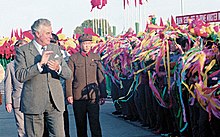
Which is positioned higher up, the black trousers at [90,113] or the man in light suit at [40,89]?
the man in light suit at [40,89]

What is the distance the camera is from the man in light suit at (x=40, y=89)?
19.5 ft

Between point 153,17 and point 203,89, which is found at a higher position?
point 153,17

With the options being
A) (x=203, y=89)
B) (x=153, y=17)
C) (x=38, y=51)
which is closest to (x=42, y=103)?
(x=38, y=51)

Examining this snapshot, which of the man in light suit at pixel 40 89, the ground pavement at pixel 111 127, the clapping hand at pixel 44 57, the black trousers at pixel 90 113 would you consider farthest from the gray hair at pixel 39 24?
the ground pavement at pixel 111 127

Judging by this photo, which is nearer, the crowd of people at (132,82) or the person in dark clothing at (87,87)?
the crowd of people at (132,82)

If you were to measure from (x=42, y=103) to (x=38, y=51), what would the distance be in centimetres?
56

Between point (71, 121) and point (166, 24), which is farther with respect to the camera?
point (71, 121)

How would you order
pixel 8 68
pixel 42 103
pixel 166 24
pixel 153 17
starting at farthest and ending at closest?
pixel 153 17
pixel 166 24
pixel 8 68
pixel 42 103

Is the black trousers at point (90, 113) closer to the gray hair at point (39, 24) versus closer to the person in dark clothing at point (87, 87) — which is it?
the person in dark clothing at point (87, 87)

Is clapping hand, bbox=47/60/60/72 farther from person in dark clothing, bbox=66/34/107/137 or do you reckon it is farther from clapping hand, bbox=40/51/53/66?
person in dark clothing, bbox=66/34/107/137

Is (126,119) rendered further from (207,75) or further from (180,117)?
(207,75)

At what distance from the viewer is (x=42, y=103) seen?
5984 mm

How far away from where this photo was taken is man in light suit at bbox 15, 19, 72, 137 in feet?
19.5

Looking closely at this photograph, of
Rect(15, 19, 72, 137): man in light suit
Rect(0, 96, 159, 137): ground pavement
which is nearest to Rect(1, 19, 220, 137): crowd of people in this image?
Rect(15, 19, 72, 137): man in light suit
